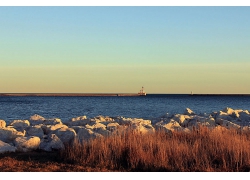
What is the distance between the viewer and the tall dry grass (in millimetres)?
8305

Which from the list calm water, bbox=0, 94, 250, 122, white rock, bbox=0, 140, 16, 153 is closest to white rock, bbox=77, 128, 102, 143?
white rock, bbox=0, 140, 16, 153

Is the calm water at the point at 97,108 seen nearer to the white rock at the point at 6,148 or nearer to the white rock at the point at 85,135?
the white rock at the point at 85,135

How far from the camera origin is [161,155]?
27.9 ft

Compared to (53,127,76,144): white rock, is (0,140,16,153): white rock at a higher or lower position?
lower

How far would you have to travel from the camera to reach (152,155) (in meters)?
8.55

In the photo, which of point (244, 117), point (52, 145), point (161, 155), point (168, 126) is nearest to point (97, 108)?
point (244, 117)

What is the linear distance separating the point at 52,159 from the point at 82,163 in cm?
112

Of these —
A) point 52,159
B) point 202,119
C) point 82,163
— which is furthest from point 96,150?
point 202,119

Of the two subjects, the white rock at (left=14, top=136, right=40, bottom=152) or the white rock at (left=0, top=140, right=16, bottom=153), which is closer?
the white rock at (left=0, top=140, right=16, bottom=153)

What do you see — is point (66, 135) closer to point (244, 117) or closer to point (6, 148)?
point (6, 148)

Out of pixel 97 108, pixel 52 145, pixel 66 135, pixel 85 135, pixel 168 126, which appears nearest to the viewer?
pixel 52 145

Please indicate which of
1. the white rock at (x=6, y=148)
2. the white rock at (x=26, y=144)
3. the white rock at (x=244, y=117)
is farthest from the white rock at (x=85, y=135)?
the white rock at (x=244, y=117)

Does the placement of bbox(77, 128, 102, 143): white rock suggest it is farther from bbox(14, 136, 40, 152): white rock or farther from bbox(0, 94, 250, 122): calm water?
bbox(0, 94, 250, 122): calm water
